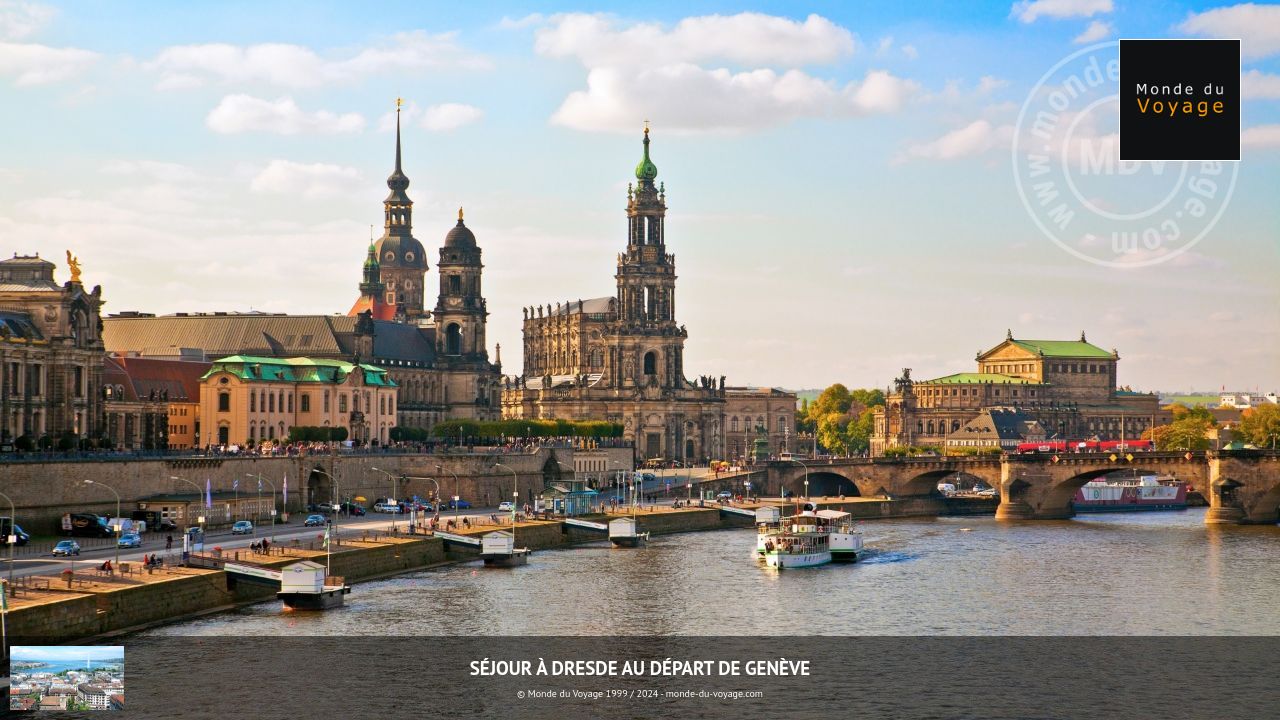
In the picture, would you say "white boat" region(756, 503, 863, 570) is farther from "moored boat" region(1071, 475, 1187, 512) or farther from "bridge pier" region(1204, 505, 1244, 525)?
"moored boat" region(1071, 475, 1187, 512)

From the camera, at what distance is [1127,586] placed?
318ft

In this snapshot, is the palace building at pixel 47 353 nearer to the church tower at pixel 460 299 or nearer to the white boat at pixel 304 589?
the white boat at pixel 304 589

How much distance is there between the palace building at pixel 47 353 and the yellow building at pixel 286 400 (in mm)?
18352

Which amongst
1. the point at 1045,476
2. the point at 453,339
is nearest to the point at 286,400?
the point at 453,339

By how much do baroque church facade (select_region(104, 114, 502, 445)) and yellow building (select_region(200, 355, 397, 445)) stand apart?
3.23 metres

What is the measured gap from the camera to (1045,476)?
162625 millimetres

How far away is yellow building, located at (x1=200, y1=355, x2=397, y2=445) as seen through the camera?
467ft

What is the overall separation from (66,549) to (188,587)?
1085 centimetres

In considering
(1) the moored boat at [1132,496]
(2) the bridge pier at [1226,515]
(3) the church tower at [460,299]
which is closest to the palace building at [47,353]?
(3) the church tower at [460,299]

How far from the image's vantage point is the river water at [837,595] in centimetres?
7925

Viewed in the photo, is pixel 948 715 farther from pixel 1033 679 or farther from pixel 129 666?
pixel 129 666

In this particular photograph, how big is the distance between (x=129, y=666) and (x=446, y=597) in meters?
25.0

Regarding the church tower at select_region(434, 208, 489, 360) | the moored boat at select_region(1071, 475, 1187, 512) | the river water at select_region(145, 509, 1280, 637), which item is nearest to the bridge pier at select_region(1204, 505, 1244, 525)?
the river water at select_region(145, 509, 1280, 637)

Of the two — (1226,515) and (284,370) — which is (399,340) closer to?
(284,370)
